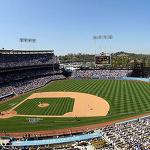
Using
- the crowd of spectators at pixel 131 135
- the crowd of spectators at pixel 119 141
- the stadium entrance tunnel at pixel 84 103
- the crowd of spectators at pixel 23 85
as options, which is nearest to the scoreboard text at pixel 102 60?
the crowd of spectators at pixel 23 85

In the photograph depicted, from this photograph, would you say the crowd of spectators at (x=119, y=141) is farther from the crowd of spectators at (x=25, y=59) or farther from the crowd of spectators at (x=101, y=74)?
the crowd of spectators at (x=101, y=74)

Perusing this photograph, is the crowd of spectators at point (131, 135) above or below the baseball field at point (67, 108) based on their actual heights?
above

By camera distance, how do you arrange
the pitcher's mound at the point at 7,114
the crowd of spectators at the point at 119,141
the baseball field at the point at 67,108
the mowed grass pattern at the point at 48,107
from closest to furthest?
1. the crowd of spectators at the point at 119,141
2. the baseball field at the point at 67,108
3. the pitcher's mound at the point at 7,114
4. the mowed grass pattern at the point at 48,107

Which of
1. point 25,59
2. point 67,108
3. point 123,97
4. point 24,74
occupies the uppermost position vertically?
point 25,59

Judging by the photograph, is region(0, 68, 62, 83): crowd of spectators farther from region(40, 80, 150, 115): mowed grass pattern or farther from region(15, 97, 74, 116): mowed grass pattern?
region(15, 97, 74, 116): mowed grass pattern

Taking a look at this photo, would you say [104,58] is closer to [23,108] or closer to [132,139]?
[23,108]

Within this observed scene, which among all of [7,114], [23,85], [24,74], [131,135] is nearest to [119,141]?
[131,135]

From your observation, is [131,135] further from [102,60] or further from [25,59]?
[25,59]

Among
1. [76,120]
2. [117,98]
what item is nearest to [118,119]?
[76,120]
